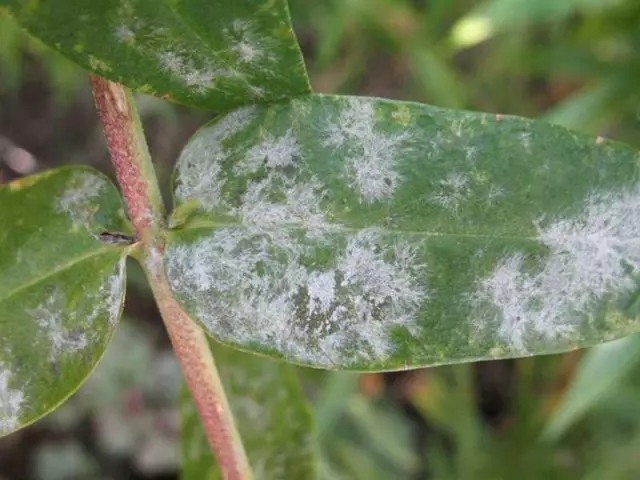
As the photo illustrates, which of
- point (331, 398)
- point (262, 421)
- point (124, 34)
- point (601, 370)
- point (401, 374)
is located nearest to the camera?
point (124, 34)

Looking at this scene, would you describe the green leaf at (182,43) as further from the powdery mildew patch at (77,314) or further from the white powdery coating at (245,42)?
the powdery mildew patch at (77,314)

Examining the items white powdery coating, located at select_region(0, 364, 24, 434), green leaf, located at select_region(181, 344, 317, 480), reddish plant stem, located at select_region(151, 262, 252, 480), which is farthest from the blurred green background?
white powdery coating, located at select_region(0, 364, 24, 434)

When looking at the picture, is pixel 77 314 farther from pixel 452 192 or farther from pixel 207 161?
pixel 452 192

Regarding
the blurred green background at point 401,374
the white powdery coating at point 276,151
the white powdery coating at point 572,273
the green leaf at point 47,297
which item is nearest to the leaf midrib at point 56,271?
the green leaf at point 47,297

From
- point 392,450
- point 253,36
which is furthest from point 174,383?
point 253,36

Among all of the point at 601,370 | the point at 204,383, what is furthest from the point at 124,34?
the point at 601,370

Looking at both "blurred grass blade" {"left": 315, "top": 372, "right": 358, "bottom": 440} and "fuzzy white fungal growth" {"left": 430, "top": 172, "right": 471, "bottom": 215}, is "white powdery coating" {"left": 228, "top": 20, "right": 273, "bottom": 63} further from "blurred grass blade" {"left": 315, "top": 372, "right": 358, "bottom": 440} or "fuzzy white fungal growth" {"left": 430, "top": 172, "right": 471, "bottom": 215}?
"blurred grass blade" {"left": 315, "top": 372, "right": 358, "bottom": 440}
